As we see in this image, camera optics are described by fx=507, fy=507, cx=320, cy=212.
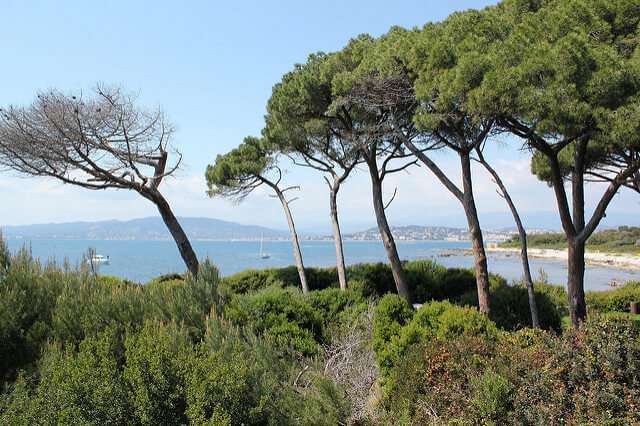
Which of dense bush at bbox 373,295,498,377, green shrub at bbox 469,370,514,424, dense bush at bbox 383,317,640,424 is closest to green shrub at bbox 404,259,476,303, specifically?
dense bush at bbox 373,295,498,377

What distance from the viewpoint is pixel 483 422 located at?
3.61m

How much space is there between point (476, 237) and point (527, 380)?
5217mm

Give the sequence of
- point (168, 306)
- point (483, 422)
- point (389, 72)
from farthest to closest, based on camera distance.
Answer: point (389, 72) < point (168, 306) < point (483, 422)

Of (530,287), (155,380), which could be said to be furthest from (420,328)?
(530,287)

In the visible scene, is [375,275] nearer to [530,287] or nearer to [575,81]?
[530,287]

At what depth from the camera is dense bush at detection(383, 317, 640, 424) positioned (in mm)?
3285

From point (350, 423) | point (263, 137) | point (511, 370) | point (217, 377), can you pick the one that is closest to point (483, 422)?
point (511, 370)

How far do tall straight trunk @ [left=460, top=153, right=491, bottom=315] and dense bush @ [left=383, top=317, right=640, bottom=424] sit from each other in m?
3.87

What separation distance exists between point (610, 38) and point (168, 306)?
6.88m

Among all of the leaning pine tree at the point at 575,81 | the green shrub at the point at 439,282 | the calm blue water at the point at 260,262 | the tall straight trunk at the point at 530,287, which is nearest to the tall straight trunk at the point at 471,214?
the tall straight trunk at the point at 530,287

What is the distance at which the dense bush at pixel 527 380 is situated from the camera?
3.29 m

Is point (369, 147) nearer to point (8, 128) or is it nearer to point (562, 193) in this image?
point (562, 193)

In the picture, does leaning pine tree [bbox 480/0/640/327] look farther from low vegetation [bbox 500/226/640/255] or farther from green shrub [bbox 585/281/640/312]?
low vegetation [bbox 500/226/640/255]

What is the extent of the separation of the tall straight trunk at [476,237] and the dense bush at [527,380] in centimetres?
387
